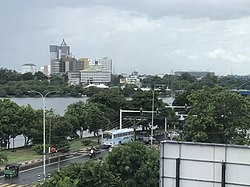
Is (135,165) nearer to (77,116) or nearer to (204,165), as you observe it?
(204,165)

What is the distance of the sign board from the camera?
1039 centimetres

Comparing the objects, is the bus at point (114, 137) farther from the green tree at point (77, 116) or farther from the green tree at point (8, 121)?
the green tree at point (8, 121)

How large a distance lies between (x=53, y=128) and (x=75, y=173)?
65.3 ft

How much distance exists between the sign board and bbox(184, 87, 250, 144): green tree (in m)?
16.8

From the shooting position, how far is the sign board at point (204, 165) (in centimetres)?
1039

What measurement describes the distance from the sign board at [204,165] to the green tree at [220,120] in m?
16.8

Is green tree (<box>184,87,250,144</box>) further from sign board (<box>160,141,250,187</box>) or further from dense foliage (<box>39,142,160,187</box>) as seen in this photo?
sign board (<box>160,141,250,187</box>)

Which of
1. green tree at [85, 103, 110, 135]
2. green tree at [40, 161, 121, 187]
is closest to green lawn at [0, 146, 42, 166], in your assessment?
green tree at [85, 103, 110, 135]

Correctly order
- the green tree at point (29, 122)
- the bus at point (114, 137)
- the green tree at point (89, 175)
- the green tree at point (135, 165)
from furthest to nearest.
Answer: the bus at point (114, 137), the green tree at point (29, 122), the green tree at point (135, 165), the green tree at point (89, 175)

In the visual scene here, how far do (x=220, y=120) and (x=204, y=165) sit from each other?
1861 centimetres

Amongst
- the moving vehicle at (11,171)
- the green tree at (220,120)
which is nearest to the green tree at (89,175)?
the green tree at (220,120)

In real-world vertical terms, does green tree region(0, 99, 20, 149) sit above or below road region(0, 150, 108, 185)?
above

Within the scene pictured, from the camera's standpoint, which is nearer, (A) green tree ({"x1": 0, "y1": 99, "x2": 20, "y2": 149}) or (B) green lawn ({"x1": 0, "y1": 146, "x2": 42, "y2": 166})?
(B) green lawn ({"x1": 0, "y1": 146, "x2": 42, "y2": 166})

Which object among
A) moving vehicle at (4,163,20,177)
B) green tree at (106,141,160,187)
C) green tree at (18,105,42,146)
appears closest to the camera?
green tree at (106,141,160,187)
